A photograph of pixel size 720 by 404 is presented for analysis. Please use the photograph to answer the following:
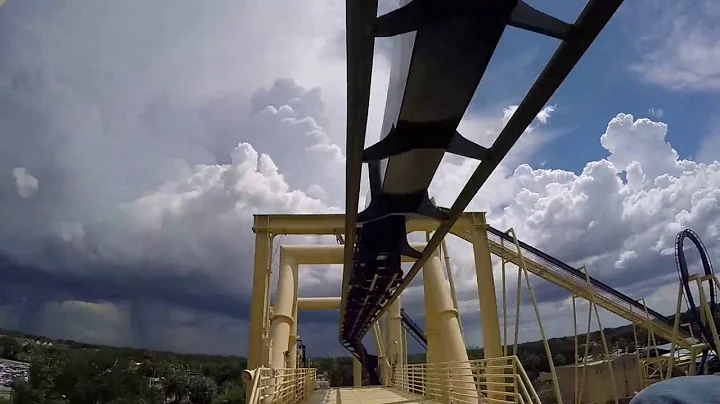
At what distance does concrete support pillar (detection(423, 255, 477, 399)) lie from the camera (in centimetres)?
980

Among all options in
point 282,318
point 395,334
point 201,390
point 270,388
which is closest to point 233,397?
point 201,390

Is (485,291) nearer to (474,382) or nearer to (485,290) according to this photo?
(485,290)

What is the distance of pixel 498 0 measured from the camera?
2.77 meters

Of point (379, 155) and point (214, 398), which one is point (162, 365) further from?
point (379, 155)

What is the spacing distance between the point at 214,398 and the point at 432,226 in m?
67.5

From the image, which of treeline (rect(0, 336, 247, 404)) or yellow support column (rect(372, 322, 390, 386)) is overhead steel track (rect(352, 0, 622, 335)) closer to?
yellow support column (rect(372, 322, 390, 386))

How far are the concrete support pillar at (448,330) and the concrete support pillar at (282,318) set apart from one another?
4.08 m

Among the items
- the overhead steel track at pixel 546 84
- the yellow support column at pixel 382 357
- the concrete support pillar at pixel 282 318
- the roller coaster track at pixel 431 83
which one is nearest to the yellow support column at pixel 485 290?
the concrete support pillar at pixel 282 318

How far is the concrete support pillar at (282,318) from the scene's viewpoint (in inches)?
471

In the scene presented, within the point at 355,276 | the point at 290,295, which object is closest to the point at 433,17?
the point at 355,276

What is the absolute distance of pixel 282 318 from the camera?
490 inches

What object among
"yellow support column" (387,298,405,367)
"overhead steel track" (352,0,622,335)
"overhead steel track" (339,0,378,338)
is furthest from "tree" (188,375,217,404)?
"overhead steel track" (339,0,378,338)

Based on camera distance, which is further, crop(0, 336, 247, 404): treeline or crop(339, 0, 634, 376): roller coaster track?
crop(0, 336, 247, 404): treeline

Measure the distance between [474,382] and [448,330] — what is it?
2943mm
